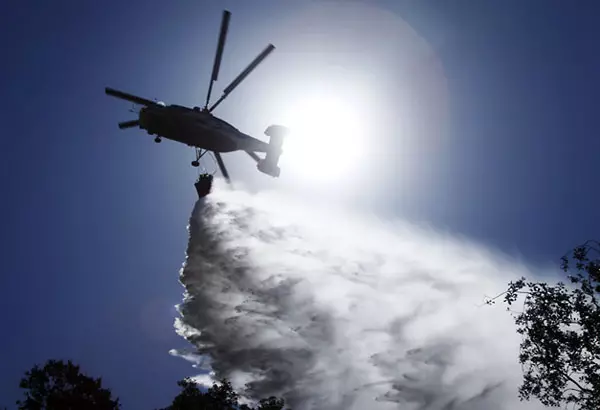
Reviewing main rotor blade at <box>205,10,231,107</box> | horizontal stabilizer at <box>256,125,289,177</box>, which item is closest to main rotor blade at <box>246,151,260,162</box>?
horizontal stabilizer at <box>256,125,289,177</box>

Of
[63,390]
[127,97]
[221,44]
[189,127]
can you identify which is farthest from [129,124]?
[63,390]

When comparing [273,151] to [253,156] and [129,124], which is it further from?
[129,124]

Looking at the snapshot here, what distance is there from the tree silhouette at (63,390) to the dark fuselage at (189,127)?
870 inches

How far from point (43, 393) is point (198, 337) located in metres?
12.8

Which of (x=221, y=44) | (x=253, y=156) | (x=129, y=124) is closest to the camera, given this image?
(x=221, y=44)

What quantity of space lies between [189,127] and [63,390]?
24.3 m

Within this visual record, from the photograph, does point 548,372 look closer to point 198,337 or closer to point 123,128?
point 198,337

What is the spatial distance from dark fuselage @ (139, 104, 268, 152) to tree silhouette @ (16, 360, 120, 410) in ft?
72.5

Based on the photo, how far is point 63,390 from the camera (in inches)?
1287

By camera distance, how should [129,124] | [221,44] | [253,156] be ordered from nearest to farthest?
[221,44], [129,124], [253,156]

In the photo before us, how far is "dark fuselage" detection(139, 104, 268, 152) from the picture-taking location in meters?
30.4

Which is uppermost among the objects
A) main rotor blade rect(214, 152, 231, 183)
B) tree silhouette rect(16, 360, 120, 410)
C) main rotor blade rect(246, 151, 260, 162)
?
main rotor blade rect(246, 151, 260, 162)

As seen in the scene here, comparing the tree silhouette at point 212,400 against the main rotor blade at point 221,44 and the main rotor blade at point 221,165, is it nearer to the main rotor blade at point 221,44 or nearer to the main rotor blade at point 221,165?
the main rotor blade at point 221,165

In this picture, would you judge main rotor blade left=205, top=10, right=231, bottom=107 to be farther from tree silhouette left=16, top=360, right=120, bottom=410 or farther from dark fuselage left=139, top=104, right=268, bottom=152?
tree silhouette left=16, top=360, right=120, bottom=410
